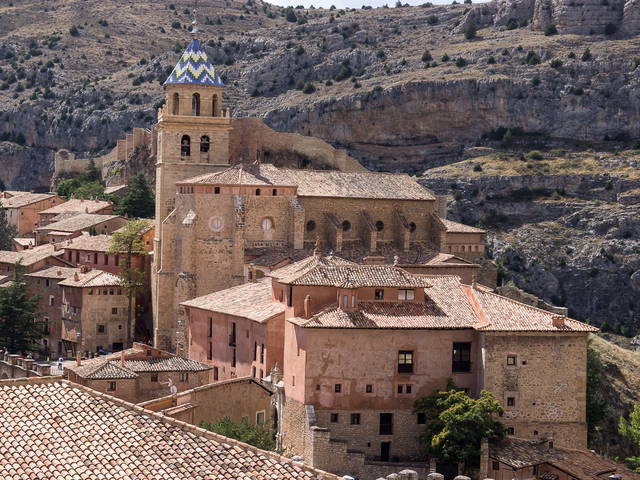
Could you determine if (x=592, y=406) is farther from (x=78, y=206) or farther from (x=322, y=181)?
(x=78, y=206)

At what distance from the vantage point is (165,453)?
73.8 feet

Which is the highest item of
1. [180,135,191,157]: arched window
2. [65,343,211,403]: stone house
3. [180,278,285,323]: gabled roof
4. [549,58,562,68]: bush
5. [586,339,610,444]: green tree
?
[549,58,562,68]: bush

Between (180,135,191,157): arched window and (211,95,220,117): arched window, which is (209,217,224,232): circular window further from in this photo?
(211,95,220,117): arched window

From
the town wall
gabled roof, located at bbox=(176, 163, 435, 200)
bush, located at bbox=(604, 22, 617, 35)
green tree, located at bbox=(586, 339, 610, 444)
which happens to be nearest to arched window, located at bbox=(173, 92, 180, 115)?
gabled roof, located at bbox=(176, 163, 435, 200)

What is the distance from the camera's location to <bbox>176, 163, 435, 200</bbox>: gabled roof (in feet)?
190

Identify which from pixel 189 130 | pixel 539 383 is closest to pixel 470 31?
pixel 189 130

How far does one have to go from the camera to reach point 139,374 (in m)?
42.8

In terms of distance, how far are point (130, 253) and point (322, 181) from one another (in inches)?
507

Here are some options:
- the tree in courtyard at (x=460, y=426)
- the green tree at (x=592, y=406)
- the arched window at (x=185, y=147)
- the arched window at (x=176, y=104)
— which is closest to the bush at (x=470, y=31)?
the arched window at (x=176, y=104)

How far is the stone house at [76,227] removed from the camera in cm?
7744

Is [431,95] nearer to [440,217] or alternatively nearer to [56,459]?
[440,217]

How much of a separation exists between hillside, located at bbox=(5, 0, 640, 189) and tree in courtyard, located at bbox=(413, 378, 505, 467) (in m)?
81.3

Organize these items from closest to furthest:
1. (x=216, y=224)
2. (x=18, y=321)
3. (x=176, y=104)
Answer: (x=216, y=224)
(x=18, y=321)
(x=176, y=104)

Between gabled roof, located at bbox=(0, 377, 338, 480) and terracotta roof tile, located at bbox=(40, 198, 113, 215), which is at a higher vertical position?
terracotta roof tile, located at bbox=(40, 198, 113, 215)
